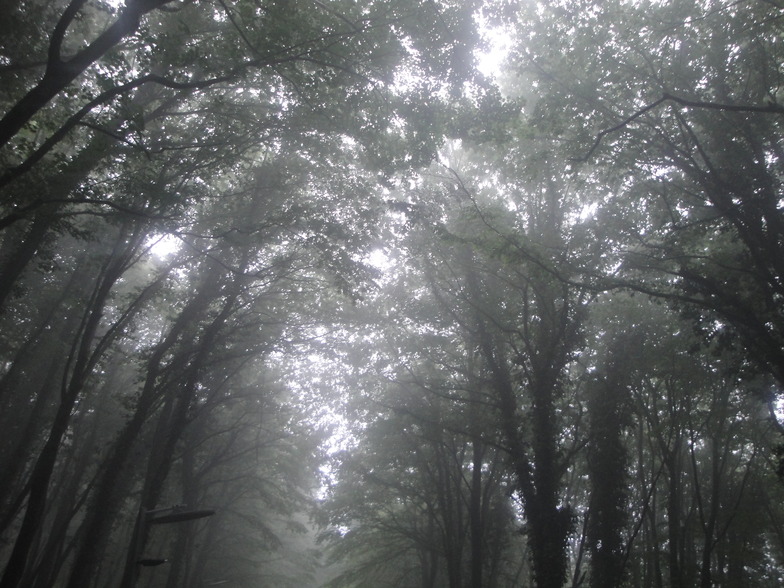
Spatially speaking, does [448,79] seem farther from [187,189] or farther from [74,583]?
[74,583]

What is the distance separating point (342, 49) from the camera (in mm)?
6344

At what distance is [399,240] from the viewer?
12602mm

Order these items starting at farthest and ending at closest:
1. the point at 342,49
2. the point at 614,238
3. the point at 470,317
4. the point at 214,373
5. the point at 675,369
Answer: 1. the point at 214,373
2. the point at 675,369
3. the point at 470,317
4. the point at 614,238
5. the point at 342,49

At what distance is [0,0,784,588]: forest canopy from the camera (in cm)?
703

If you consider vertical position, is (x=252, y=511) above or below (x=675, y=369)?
below

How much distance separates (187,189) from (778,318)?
985 cm

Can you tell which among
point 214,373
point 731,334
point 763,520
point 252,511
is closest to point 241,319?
point 214,373

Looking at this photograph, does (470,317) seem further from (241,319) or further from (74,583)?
(74,583)

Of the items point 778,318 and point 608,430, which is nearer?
point 778,318

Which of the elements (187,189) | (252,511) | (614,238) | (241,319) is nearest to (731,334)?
(614,238)

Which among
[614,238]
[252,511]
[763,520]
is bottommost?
[252,511]

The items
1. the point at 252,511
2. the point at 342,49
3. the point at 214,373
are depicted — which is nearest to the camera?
the point at 342,49

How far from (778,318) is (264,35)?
8.94 meters

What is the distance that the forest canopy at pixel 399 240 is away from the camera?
7.03 m
